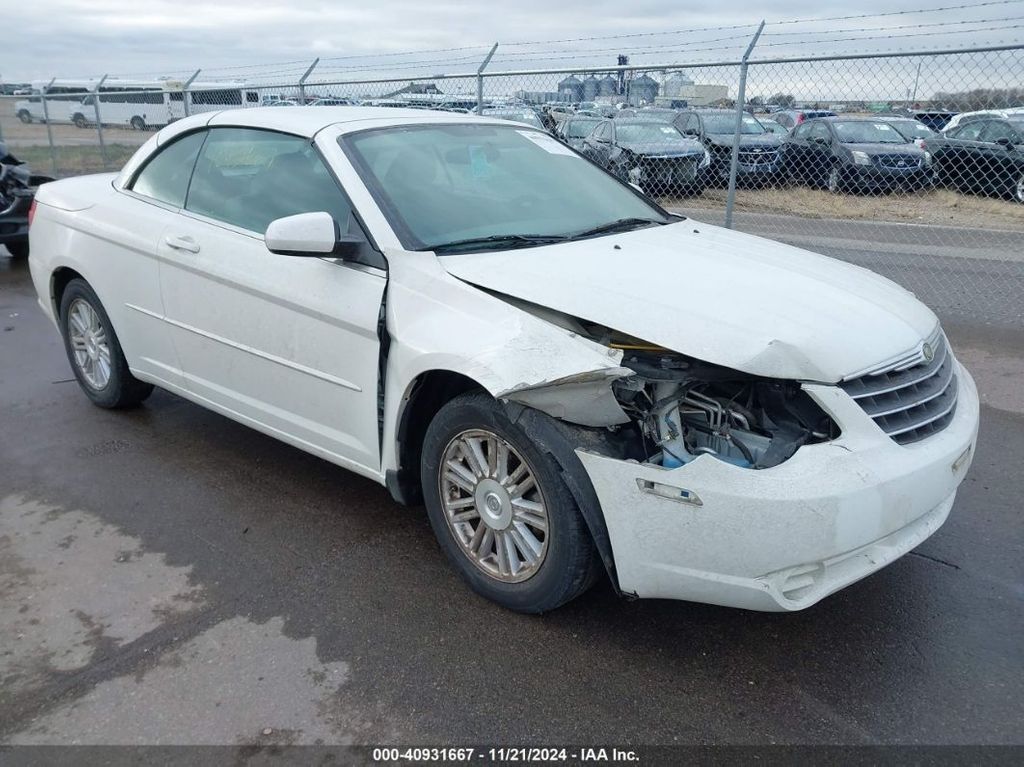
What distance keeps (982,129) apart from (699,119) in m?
4.22

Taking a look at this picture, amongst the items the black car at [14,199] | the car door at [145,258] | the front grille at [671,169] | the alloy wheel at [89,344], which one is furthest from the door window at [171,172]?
the front grille at [671,169]

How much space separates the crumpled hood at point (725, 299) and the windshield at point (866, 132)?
1139cm

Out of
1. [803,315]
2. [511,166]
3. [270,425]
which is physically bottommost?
[270,425]

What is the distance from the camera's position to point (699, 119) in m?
14.0

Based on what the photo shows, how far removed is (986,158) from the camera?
1322 centimetres

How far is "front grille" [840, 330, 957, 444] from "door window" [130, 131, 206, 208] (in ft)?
11.0

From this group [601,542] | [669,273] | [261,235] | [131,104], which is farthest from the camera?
[131,104]

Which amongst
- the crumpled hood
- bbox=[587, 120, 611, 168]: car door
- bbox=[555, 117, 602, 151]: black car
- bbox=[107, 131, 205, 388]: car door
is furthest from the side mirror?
bbox=[555, 117, 602, 151]: black car

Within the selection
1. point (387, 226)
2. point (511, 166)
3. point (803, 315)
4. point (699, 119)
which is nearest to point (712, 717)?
point (803, 315)

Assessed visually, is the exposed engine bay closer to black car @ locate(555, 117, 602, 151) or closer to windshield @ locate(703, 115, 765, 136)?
black car @ locate(555, 117, 602, 151)

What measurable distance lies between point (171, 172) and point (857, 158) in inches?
431

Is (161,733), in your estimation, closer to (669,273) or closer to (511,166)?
→ (669,273)

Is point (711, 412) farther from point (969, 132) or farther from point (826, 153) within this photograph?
point (969, 132)

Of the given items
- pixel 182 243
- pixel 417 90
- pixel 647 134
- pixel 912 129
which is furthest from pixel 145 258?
pixel 912 129
